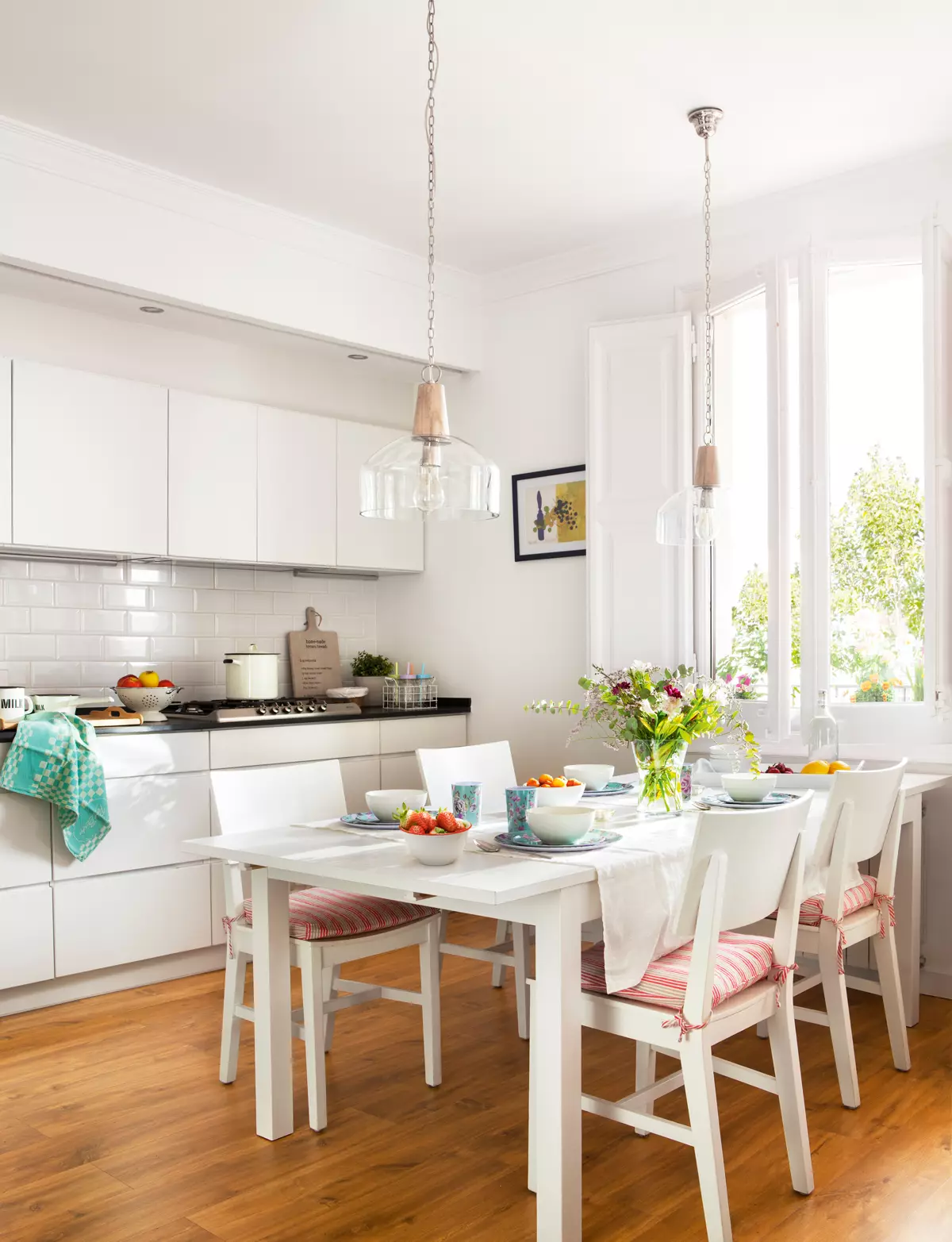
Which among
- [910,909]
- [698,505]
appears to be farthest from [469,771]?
[910,909]

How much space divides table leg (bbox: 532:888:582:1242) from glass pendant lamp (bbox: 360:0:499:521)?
3.04 feet

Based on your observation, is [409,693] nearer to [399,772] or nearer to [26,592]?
[399,772]


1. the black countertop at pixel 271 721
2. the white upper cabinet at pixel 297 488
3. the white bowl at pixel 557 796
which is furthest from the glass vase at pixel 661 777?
the white upper cabinet at pixel 297 488

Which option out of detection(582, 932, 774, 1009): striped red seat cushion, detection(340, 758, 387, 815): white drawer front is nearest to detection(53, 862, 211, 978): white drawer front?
detection(340, 758, 387, 815): white drawer front

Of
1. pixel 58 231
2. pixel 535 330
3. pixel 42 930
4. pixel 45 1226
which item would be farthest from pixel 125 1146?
pixel 535 330

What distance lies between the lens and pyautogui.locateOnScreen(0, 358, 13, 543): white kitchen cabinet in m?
3.68

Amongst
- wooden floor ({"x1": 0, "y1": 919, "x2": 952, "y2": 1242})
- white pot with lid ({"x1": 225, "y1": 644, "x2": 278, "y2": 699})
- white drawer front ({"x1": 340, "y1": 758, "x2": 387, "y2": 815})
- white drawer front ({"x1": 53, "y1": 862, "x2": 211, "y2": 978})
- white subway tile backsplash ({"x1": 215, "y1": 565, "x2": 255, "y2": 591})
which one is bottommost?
wooden floor ({"x1": 0, "y1": 919, "x2": 952, "y2": 1242})

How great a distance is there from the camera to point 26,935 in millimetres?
3475

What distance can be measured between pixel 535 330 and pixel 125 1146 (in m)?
3.56

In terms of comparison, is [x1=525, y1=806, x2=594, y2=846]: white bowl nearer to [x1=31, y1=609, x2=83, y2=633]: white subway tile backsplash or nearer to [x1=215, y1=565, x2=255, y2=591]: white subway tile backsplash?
[x1=31, y1=609, x2=83, y2=633]: white subway tile backsplash

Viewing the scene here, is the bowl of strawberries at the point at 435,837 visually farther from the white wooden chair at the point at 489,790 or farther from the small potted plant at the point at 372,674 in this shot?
the small potted plant at the point at 372,674

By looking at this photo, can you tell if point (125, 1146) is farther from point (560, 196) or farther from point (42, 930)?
point (560, 196)

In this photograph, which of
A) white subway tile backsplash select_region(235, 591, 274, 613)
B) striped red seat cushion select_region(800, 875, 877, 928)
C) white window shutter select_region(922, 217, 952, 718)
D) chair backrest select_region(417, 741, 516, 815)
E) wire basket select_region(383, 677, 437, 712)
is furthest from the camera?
wire basket select_region(383, 677, 437, 712)

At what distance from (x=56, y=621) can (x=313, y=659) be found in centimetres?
123
